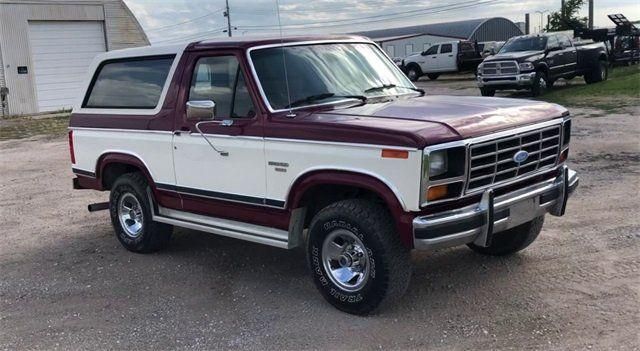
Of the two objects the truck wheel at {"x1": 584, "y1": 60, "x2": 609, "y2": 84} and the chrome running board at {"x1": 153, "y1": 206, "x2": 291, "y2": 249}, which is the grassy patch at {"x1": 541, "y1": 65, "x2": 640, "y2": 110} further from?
the chrome running board at {"x1": 153, "y1": 206, "x2": 291, "y2": 249}

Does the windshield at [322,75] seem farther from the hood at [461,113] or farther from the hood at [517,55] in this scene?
the hood at [517,55]

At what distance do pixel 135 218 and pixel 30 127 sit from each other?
15725 millimetres

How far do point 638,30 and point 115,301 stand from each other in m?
29.6

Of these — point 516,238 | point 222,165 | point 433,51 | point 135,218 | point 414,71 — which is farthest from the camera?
point 414,71

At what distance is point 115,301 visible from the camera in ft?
17.1

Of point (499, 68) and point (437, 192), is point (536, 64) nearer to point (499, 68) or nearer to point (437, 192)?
point (499, 68)

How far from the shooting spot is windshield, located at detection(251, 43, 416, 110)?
513 cm

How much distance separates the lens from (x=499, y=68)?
19.7 meters

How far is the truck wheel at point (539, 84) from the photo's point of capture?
63.5 feet

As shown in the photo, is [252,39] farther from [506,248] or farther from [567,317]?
[567,317]

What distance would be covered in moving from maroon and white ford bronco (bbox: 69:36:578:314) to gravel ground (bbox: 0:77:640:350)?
31cm

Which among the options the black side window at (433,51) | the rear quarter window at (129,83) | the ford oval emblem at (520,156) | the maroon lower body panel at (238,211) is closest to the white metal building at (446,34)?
the black side window at (433,51)

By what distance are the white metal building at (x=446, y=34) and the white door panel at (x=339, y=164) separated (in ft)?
159

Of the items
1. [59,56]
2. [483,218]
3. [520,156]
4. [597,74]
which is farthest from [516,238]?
[59,56]
